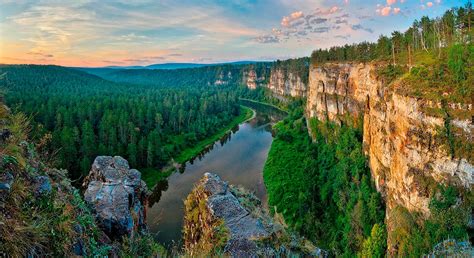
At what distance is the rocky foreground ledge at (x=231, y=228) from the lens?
321 inches

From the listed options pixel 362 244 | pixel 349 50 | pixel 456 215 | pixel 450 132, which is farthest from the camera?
pixel 349 50

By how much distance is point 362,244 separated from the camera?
90.1 feet

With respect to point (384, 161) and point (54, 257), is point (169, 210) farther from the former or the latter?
point (54, 257)

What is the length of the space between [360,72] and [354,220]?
2442 cm

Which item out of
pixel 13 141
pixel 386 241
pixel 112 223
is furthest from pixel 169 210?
pixel 13 141

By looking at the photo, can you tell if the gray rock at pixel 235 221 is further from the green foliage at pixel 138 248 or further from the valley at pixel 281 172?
the green foliage at pixel 138 248

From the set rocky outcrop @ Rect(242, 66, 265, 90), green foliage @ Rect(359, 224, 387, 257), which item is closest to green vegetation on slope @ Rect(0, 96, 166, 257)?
green foliage @ Rect(359, 224, 387, 257)

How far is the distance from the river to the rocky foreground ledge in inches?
417

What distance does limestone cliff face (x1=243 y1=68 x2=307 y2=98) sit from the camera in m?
114

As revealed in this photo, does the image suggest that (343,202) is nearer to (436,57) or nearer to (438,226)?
(438,226)

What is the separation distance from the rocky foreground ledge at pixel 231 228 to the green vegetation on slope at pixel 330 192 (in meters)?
12.4

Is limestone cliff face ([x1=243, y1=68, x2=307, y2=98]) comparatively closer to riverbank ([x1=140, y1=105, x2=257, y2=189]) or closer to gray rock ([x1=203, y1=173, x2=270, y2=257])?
riverbank ([x1=140, y1=105, x2=257, y2=189])

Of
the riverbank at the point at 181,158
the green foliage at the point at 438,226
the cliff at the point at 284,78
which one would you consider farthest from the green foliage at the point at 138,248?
the cliff at the point at 284,78

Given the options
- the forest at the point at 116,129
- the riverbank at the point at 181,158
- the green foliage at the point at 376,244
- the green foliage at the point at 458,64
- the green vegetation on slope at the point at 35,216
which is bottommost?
the green foliage at the point at 376,244
